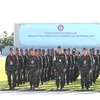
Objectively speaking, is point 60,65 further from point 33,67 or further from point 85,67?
point 33,67

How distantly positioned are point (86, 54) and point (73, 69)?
3458 mm

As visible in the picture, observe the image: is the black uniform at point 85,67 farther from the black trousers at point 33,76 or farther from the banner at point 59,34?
the banner at point 59,34

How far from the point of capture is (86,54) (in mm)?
14594

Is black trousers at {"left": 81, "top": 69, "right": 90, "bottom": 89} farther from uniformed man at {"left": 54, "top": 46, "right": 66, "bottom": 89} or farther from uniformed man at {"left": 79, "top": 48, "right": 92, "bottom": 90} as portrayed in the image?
uniformed man at {"left": 54, "top": 46, "right": 66, "bottom": 89}

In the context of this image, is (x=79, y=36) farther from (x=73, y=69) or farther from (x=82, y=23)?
(x=73, y=69)

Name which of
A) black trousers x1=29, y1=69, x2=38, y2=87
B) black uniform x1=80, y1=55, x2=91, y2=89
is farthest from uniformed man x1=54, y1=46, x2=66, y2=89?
black trousers x1=29, y1=69, x2=38, y2=87

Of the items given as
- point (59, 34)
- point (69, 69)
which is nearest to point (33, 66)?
point (69, 69)

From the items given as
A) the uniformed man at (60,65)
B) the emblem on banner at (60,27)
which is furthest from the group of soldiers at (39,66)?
the emblem on banner at (60,27)

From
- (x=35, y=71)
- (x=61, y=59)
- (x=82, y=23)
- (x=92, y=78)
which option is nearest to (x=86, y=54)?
(x=61, y=59)
